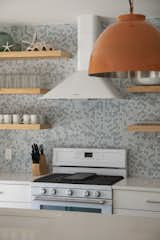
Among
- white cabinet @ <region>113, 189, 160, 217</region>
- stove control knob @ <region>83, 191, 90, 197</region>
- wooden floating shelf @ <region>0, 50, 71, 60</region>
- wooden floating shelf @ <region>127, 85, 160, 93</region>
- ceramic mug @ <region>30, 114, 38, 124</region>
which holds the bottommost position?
white cabinet @ <region>113, 189, 160, 217</region>

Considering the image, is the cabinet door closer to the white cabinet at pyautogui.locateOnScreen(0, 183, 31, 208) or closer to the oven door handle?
the white cabinet at pyautogui.locateOnScreen(0, 183, 31, 208)

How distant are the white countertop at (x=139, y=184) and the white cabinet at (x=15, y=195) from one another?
2.75ft

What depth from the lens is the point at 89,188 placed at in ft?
14.4

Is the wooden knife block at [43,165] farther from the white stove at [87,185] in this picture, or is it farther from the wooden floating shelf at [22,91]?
the wooden floating shelf at [22,91]

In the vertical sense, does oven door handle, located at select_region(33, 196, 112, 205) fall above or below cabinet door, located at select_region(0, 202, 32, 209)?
above

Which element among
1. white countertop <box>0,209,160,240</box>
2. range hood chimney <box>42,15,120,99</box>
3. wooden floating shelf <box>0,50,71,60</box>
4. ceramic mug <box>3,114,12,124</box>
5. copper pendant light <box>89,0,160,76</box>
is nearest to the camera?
copper pendant light <box>89,0,160,76</box>

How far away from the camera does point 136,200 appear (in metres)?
4.33

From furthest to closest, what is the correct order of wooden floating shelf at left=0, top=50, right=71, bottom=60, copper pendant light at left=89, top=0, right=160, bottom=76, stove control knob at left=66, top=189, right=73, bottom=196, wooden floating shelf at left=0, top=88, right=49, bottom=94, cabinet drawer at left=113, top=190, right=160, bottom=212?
wooden floating shelf at left=0, top=88, right=49, bottom=94 → wooden floating shelf at left=0, top=50, right=71, bottom=60 → stove control knob at left=66, top=189, right=73, bottom=196 → cabinet drawer at left=113, top=190, right=160, bottom=212 → copper pendant light at left=89, top=0, right=160, bottom=76

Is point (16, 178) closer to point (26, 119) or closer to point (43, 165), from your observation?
point (43, 165)

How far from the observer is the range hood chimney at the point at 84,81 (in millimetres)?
4574

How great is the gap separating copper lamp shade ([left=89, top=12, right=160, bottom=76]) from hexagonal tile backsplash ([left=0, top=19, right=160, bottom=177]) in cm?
301

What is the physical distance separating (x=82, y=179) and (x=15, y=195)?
2.14ft

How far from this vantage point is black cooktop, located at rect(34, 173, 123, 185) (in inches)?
176

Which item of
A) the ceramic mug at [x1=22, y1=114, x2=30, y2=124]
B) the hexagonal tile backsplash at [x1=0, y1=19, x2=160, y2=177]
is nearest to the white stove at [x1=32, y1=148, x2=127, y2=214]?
the hexagonal tile backsplash at [x1=0, y1=19, x2=160, y2=177]
